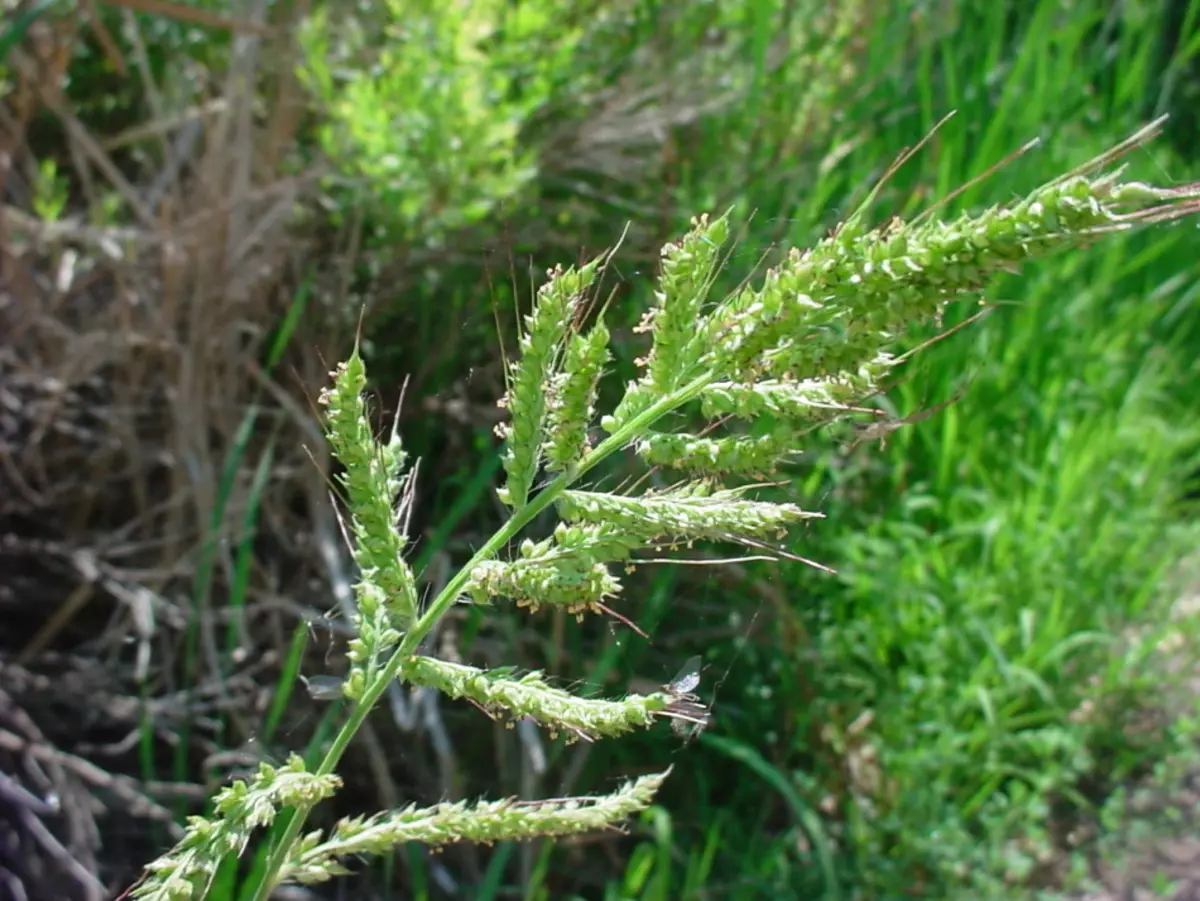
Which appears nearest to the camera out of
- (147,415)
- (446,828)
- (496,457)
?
(446,828)

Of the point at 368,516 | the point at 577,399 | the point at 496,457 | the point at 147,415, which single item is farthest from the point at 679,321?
the point at 147,415

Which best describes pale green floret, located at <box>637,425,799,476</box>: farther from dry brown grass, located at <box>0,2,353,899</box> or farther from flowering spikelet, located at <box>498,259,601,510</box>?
dry brown grass, located at <box>0,2,353,899</box>

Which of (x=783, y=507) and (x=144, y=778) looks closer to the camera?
(x=783, y=507)

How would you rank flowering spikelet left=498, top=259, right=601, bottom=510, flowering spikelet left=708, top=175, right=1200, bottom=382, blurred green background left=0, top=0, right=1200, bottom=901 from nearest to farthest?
flowering spikelet left=708, top=175, right=1200, bottom=382
flowering spikelet left=498, top=259, right=601, bottom=510
blurred green background left=0, top=0, right=1200, bottom=901

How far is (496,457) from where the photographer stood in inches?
66.0

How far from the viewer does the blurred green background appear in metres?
1.68

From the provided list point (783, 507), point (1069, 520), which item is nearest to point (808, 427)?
point (783, 507)

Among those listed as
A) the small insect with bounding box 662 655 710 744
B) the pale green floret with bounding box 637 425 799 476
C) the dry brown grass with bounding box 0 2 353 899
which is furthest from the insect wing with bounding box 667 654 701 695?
the dry brown grass with bounding box 0 2 353 899

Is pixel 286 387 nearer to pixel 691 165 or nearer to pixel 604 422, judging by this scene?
pixel 691 165

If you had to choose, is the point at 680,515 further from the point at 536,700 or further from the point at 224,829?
the point at 224,829

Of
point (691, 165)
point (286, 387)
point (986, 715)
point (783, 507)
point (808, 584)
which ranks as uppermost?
point (783, 507)

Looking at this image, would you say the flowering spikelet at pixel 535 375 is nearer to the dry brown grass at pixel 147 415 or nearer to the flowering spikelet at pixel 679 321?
the flowering spikelet at pixel 679 321

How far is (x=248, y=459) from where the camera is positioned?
1.86 meters

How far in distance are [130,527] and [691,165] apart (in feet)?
3.65
